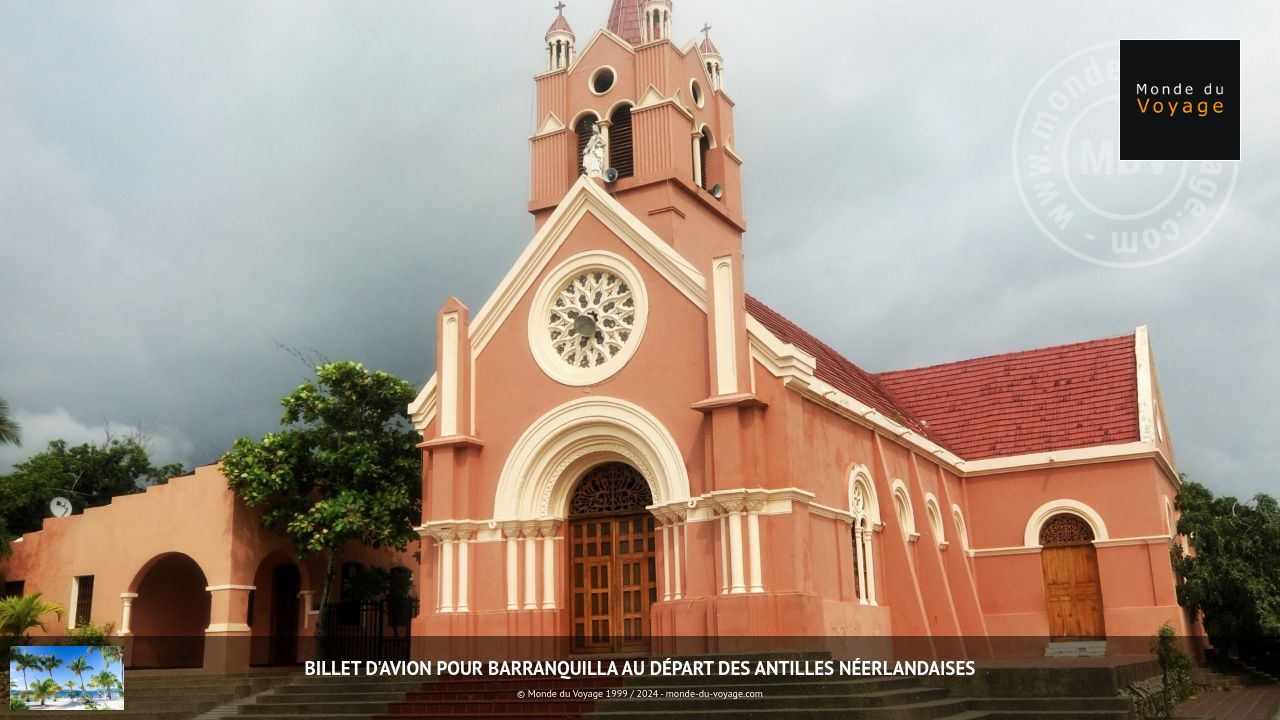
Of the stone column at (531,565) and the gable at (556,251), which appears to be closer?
the stone column at (531,565)

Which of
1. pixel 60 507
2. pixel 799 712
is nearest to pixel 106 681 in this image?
pixel 60 507

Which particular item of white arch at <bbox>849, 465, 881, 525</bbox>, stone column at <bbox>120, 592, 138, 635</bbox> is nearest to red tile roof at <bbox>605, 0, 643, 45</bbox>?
white arch at <bbox>849, 465, 881, 525</bbox>

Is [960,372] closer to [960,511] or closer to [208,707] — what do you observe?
[960,511]

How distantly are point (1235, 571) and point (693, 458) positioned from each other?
12.1 m

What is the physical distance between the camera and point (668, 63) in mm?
22688

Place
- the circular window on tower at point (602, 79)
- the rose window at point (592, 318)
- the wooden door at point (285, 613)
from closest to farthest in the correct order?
the rose window at point (592, 318) < the circular window on tower at point (602, 79) < the wooden door at point (285, 613)

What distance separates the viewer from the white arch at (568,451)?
1800 cm

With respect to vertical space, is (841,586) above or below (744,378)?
below

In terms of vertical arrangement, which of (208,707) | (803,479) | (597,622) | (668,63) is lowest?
(208,707)

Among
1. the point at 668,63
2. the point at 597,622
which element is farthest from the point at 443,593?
the point at 668,63

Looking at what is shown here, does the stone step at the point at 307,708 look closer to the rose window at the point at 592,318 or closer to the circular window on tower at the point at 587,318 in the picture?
the circular window on tower at the point at 587,318

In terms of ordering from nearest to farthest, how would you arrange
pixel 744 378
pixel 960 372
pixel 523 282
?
pixel 744 378, pixel 523 282, pixel 960 372

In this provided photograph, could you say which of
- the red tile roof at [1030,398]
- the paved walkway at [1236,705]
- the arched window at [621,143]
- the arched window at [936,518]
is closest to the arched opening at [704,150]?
the arched window at [621,143]

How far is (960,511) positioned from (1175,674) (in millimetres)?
6451
